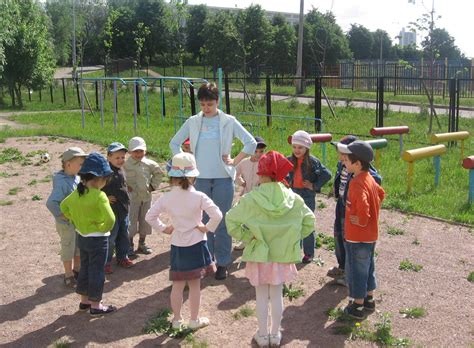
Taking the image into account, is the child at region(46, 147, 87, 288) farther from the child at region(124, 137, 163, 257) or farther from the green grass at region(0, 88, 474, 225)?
the green grass at region(0, 88, 474, 225)

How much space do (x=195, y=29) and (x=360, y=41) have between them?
70.8 feet

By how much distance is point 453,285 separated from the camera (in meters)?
5.14

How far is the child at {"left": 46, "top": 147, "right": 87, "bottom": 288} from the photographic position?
16.0 feet

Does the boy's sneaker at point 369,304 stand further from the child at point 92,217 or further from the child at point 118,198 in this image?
the child at point 118,198

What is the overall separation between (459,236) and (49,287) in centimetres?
460

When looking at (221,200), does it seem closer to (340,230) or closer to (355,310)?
(340,230)

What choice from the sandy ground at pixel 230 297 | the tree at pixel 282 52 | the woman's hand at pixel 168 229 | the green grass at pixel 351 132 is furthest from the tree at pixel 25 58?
the woman's hand at pixel 168 229

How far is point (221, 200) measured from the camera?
5090 mm

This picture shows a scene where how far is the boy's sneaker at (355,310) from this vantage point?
4344 mm

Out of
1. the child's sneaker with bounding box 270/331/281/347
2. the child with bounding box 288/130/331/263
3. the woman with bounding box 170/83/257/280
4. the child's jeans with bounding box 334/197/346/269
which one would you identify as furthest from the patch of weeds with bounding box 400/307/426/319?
the woman with bounding box 170/83/257/280

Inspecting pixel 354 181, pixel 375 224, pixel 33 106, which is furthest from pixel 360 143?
pixel 33 106

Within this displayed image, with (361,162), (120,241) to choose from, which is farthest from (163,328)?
(361,162)

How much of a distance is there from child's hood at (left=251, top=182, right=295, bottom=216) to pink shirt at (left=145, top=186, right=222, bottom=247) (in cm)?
41

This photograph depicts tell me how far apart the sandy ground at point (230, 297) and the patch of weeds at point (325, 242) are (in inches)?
5.8
